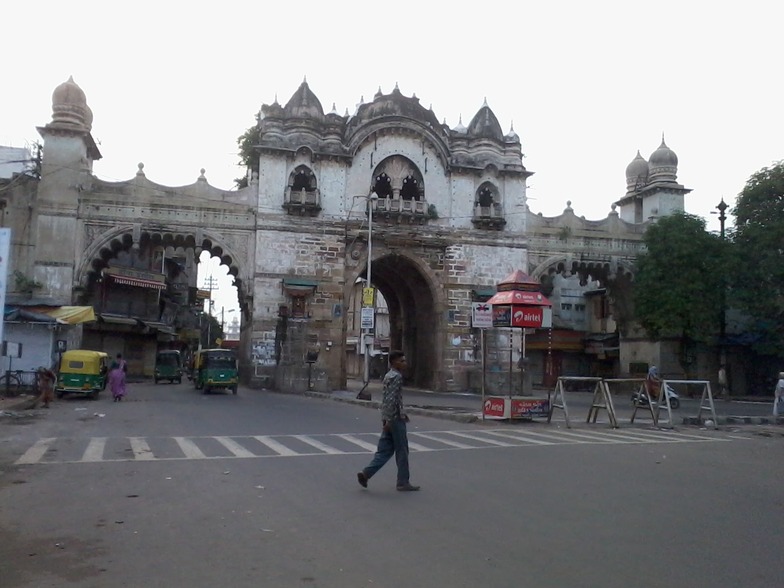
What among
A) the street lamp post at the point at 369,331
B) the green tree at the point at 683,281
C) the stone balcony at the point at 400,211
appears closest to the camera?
the street lamp post at the point at 369,331

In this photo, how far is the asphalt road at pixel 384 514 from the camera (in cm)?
569

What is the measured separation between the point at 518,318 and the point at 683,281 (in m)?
18.6

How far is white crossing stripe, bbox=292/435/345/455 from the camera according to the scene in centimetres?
1298

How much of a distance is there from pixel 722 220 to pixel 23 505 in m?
35.4

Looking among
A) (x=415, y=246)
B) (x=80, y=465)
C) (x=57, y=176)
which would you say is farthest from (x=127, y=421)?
(x=415, y=246)

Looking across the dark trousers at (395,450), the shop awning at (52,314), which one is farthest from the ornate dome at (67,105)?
the dark trousers at (395,450)

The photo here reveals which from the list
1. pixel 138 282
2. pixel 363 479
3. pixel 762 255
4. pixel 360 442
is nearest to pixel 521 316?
pixel 360 442

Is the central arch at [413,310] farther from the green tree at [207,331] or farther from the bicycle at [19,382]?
the green tree at [207,331]

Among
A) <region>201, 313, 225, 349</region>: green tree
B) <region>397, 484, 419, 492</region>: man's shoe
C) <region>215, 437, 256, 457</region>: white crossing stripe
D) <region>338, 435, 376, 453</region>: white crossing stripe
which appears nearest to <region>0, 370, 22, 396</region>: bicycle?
<region>215, 437, 256, 457</region>: white crossing stripe

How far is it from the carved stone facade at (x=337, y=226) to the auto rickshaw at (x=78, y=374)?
7.22 metres

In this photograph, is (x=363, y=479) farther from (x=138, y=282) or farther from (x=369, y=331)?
(x=138, y=282)

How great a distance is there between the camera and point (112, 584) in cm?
536

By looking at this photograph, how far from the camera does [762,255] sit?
111 feet

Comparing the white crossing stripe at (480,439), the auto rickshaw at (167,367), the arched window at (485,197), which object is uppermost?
the arched window at (485,197)
